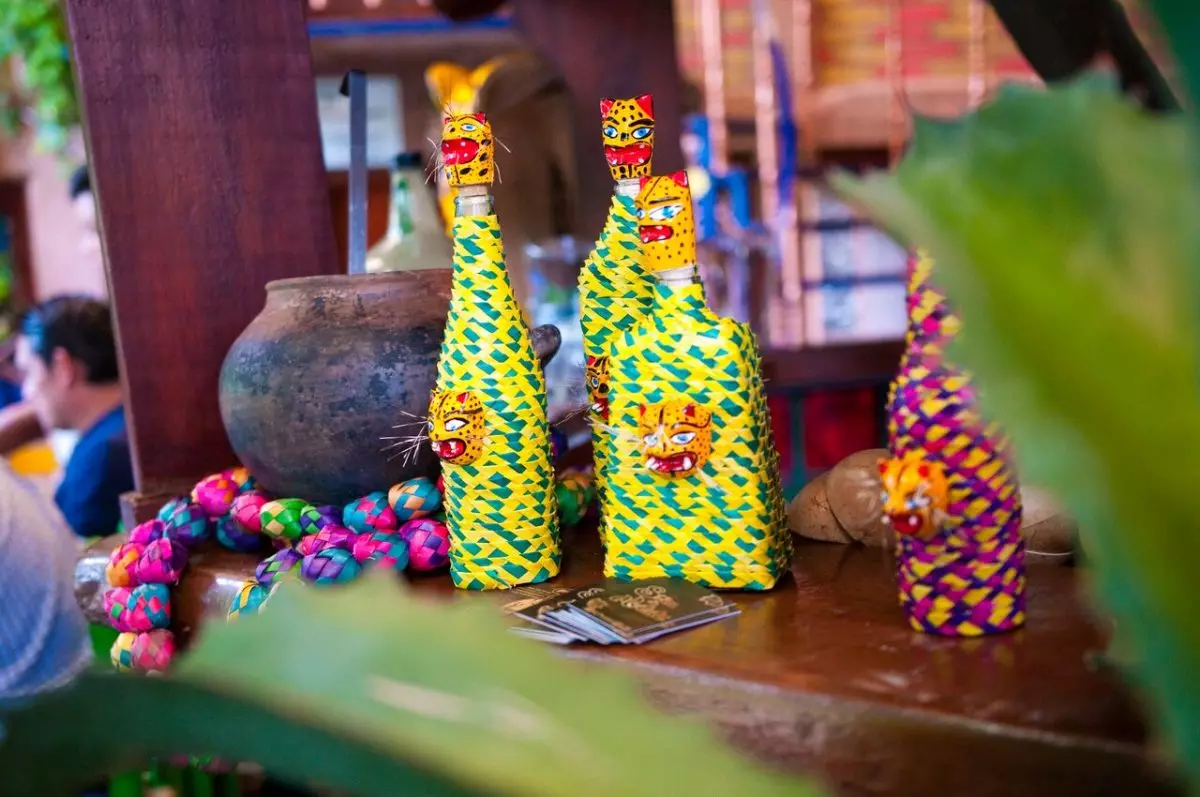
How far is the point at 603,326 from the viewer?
93 cm

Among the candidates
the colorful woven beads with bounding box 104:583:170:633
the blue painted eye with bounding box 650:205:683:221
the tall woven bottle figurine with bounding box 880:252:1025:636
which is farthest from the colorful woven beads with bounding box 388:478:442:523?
the tall woven bottle figurine with bounding box 880:252:1025:636

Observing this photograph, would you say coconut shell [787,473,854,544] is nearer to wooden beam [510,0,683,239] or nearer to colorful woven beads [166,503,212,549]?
colorful woven beads [166,503,212,549]

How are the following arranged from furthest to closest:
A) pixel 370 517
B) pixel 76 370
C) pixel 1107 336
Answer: pixel 76 370 → pixel 370 517 → pixel 1107 336

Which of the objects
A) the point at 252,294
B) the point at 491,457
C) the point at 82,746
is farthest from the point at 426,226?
the point at 82,746

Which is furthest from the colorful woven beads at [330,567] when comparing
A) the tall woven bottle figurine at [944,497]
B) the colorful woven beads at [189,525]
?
the tall woven bottle figurine at [944,497]

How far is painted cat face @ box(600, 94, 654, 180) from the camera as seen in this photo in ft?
2.85

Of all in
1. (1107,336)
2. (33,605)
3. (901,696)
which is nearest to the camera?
(1107,336)

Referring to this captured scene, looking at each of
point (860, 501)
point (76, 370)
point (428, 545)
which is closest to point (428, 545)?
point (428, 545)

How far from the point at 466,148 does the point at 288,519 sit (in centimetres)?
38

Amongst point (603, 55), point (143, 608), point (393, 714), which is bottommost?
point (143, 608)

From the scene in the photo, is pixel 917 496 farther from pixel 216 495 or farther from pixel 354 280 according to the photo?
pixel 216 495

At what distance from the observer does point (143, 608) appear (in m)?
0.98

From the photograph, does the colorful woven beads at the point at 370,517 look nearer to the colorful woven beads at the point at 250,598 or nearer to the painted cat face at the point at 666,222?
the colorful woven beads at the point at 250,598

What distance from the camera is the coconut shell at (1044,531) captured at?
80 centimetres
